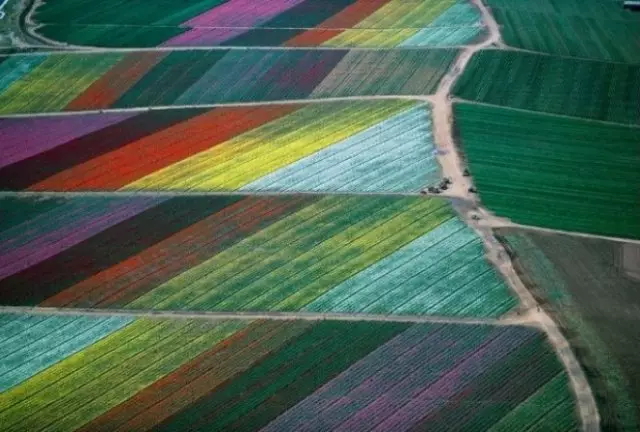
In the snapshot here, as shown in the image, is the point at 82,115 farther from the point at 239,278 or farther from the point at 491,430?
the point at 491,430

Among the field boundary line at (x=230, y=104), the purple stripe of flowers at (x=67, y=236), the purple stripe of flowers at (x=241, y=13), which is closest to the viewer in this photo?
the purple stripe of flowers at (x=67, y=236)

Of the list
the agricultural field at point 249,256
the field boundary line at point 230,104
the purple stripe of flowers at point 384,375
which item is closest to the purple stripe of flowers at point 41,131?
the field boundary line at point 230,104

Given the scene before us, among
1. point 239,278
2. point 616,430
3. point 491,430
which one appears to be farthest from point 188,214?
point 616,430

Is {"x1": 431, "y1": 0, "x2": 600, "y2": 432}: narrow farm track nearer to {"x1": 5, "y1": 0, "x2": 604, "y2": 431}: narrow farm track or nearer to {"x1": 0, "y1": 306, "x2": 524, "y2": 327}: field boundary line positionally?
{"x1": 5, "y1": 0, "x2": 604, "y2": 431}: narrow farm track

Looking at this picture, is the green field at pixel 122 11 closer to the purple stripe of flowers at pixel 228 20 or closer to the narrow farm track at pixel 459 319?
the purple stripe of flowers at pixel 228 20

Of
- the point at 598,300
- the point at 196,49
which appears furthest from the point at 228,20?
the point at 598,300
